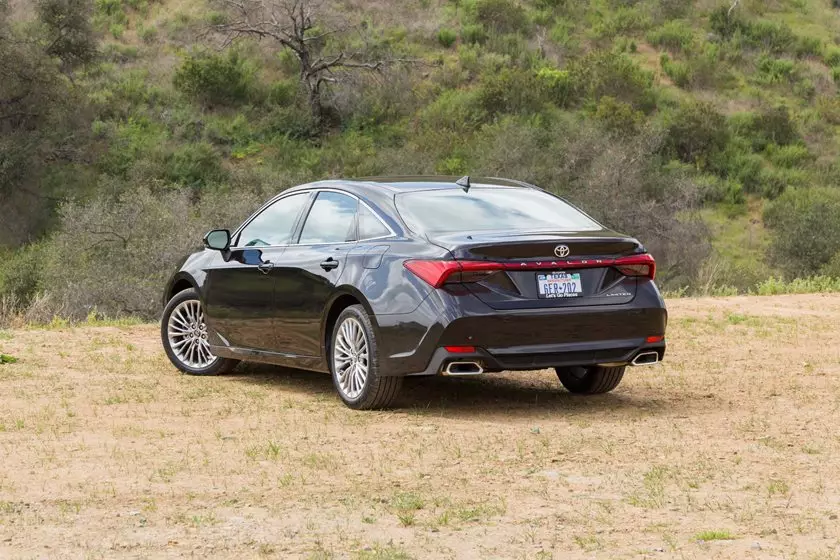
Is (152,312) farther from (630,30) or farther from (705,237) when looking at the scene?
(630,30)

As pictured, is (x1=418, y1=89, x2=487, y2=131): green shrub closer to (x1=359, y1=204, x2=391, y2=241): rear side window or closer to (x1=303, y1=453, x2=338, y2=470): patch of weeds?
(x1=359, y1=204, x2=391, y2=241): rear side window

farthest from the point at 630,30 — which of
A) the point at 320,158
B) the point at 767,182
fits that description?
the point at 320,158

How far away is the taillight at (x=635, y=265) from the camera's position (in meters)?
7.96

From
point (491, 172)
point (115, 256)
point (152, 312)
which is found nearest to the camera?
point (152, 312)

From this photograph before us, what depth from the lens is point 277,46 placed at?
48.7 m

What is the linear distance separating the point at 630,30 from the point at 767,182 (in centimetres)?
1359

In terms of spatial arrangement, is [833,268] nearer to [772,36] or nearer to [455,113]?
[455,113]

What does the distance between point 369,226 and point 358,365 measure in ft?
3.05

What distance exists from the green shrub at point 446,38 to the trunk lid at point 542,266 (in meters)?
43.4

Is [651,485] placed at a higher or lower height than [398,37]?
lower

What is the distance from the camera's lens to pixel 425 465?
21.1 feet

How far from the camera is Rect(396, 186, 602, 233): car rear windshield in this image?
320 inches

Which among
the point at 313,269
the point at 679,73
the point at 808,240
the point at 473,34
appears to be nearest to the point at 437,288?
the point at 313,269

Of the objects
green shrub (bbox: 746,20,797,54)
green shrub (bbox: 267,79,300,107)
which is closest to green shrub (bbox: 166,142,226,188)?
green shrub (bbox: 267,79,300,107)
